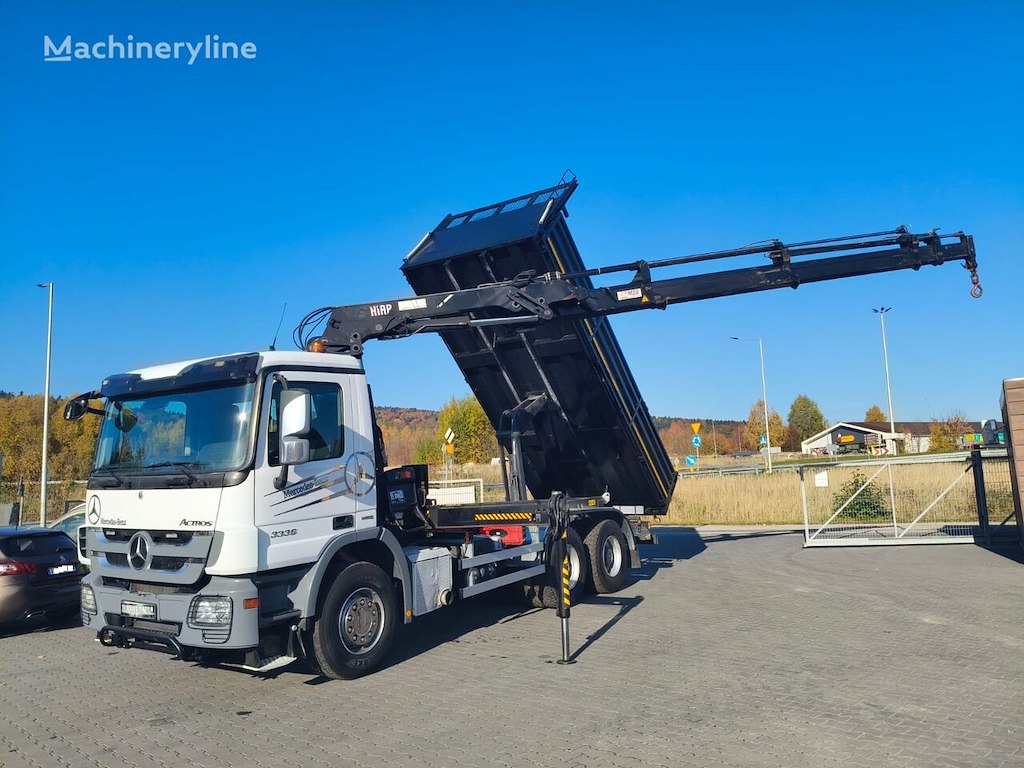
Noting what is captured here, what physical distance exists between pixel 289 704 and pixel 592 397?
592cm

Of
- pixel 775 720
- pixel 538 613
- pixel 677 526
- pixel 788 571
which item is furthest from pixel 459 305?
pixel 677 526

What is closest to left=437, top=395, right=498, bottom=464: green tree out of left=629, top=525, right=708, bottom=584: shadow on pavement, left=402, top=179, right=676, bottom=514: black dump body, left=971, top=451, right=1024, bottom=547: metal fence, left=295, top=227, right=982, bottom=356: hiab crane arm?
left=629, top=525, right=708, bottom=584: shadow on pavement

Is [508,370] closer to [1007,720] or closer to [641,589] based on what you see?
[641,589]

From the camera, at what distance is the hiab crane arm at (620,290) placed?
920cm

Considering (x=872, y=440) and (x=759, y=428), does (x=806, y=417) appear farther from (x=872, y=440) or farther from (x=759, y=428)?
(x=872, y=440)

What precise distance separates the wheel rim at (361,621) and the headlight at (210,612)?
1.14 m

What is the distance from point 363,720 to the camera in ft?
19.2

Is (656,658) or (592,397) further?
(592,397)

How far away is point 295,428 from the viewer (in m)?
6.36

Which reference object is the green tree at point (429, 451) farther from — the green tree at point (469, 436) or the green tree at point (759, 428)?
the green tree at point (759, 428)

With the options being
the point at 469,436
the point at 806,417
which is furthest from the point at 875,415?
the point at 469,436

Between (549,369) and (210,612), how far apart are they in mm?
5914

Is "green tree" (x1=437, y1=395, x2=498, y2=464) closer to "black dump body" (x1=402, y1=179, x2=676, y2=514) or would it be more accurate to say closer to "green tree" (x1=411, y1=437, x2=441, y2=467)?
"green tree" (x1=411, y1=437, x2=441, y2=467)

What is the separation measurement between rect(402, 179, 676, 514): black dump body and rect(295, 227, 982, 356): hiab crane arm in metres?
0.49
